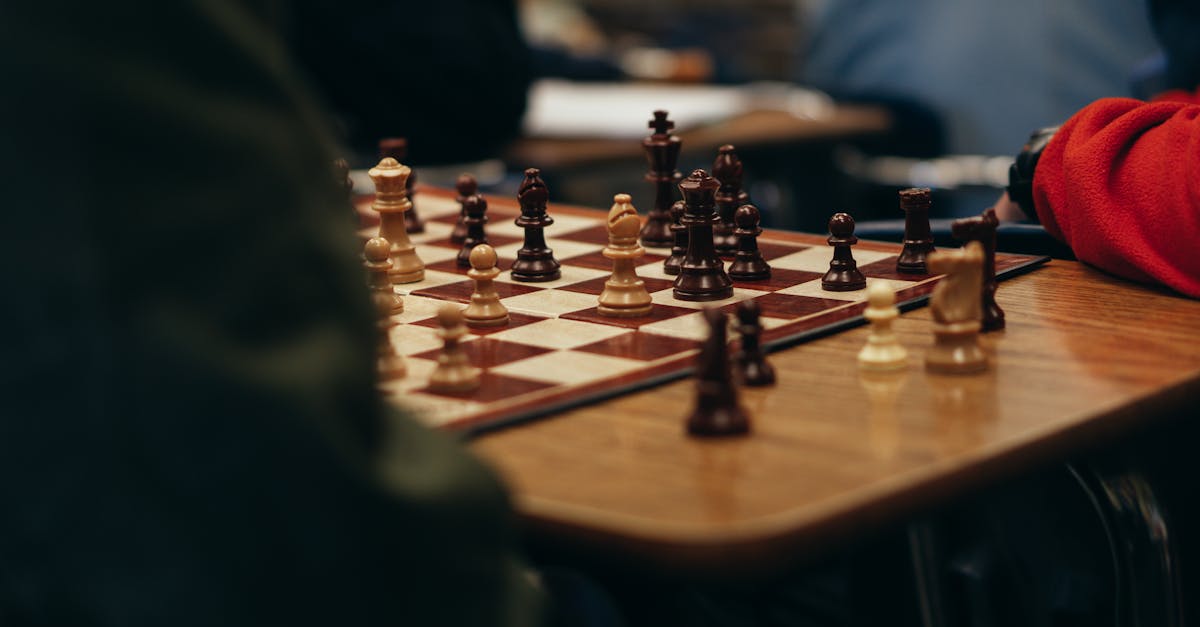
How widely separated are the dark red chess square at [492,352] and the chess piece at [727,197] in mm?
437

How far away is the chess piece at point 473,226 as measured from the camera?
5.37 ft

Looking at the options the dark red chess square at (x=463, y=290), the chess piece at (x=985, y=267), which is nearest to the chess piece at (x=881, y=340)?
the chess piece at (x=985, y=267)

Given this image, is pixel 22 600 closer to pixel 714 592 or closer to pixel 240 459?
pixel 240 459

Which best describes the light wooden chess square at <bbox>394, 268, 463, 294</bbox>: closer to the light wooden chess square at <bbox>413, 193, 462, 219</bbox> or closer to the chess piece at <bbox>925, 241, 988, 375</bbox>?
the light wooden chess square at <bbox>413, 193, 462, 219</bbox>

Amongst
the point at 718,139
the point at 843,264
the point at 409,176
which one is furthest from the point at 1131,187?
the point at 718,139

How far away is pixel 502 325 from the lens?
4.37 ft

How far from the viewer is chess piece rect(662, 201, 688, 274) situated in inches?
60.9

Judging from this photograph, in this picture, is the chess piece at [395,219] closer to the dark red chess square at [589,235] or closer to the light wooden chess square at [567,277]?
the light wooden chess square at [567,277]

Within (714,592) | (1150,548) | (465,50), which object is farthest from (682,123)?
(1150,548)

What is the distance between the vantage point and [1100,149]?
4.67ft

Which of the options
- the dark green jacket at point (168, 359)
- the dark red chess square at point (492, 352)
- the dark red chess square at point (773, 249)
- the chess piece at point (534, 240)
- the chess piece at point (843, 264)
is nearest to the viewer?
the dark green jacket at point (168, 359)

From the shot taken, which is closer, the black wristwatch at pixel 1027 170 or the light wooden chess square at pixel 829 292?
the light wooden chess square at pixel 829 292

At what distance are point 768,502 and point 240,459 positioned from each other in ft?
1.04

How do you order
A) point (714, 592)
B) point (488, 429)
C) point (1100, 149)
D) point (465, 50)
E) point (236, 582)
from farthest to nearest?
point (465, 50), point (714, 592), point (1100, 149), point (488, 429), point (236, 582)
